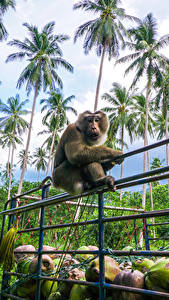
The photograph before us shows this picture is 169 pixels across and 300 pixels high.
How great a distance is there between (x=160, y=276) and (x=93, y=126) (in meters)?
1.72

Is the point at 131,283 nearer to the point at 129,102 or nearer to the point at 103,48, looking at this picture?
the point at 103,48

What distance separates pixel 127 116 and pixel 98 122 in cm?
2936

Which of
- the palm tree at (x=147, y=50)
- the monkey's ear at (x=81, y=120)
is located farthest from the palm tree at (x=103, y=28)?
the monkey's ear at (x=81, y=120)

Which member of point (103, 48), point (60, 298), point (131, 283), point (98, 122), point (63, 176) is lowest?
point (60, 298)

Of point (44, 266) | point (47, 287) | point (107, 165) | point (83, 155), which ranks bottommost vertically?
point (47, 287)

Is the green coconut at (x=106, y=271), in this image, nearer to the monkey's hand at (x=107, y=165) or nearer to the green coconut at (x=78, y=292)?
the green coconut at (x=78, y=292)

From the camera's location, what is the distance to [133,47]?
95.1 ft

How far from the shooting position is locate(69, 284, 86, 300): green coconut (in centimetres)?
249

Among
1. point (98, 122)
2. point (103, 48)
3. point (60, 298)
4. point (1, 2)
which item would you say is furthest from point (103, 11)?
point (60, 298)

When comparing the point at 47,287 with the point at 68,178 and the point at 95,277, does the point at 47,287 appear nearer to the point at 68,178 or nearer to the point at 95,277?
the point at 95,277

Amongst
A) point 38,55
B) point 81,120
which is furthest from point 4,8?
point 81,120

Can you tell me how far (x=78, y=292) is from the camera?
252 centimetres

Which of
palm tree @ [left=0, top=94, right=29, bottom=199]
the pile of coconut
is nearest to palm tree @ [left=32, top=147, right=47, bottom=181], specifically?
palm tree @ [left=0, top=94, right=29, bottom=199]

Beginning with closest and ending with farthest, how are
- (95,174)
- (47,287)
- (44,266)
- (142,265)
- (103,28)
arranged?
1. (142,265)
2. (95,174)
3. (47,287)
4. (44,266)
5. (103,28)
